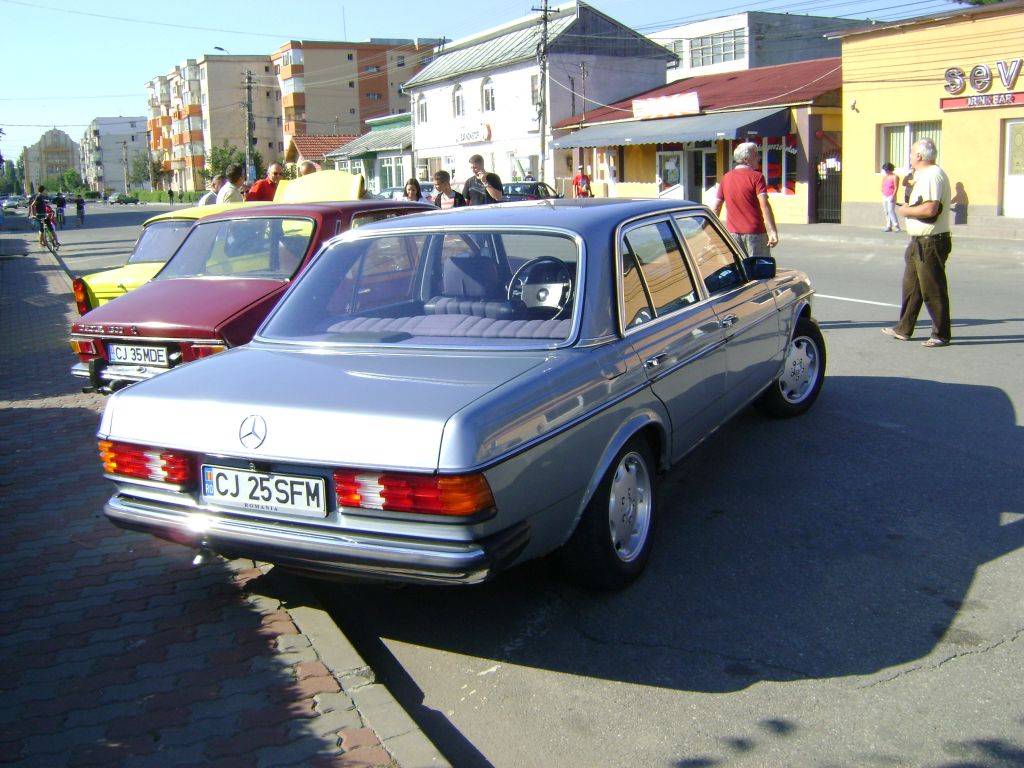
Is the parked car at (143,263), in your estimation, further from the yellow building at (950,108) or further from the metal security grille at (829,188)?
the metal security grille at (829,188)

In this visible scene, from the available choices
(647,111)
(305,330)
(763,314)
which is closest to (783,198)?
(647,111)

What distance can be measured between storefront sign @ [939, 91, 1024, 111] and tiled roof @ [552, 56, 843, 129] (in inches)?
221

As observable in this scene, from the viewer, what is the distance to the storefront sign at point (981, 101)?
22594 mm

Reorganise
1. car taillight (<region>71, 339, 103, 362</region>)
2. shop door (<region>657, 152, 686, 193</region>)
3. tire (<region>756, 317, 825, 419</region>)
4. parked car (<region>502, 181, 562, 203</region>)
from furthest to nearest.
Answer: shop door (<region>657, 152, 686, 193</region>) < parked car (<region>502, 181, 562, 203</region>) < car taillight (<region>71, 339, 103, 362</region>) < tire (<region>756, 317, 825, 419</region>)

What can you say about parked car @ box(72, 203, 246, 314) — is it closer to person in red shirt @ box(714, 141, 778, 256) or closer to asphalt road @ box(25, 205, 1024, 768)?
person in red shirt @ box(714, 141, 778, 256)

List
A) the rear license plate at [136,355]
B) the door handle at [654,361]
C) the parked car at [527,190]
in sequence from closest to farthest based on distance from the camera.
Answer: the door handle at [654,361] < the rear license plate at [136,355] < the parked car at [527,190]

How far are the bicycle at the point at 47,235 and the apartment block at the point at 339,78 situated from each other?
59.1 metres

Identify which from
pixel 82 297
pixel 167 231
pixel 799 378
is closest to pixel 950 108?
pixel 799 378

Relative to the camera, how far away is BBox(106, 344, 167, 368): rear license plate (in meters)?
6.57

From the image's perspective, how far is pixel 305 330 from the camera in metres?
4.64

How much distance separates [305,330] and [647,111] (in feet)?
117

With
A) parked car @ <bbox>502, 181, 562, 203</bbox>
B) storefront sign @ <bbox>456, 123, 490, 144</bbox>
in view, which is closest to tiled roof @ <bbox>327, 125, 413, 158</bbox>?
storefront sign @ <bbox>456, 123, 490, 144</bbox>

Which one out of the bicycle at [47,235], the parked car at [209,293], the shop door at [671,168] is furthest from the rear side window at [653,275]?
the shop door at [671,168]

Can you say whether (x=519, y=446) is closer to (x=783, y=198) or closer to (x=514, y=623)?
(x=514, y=623)
